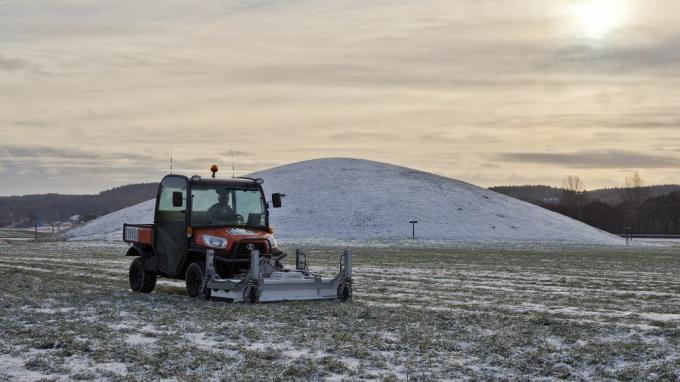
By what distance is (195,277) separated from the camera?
17969mm

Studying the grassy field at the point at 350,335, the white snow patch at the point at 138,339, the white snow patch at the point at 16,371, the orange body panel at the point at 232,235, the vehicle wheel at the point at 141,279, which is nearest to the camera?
the white snow patch at the point at 16,371

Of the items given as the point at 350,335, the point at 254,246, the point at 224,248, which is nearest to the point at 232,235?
the point at 224,248

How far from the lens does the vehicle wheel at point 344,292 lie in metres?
18.0

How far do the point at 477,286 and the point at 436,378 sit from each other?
Answer: 13.5 meters

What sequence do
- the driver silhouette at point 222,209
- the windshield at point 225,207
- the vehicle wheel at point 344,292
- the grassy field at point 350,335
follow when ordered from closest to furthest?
the grassy field at point 350,335 < the vehicle wheel at point 344,292 < the windshield at point 225,207 < the driver silhouette at point 222,209

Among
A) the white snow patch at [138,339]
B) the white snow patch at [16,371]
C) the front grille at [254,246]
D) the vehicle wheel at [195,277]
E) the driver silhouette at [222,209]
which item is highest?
the driver silhouette at [222,209]

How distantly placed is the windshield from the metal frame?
124 cm

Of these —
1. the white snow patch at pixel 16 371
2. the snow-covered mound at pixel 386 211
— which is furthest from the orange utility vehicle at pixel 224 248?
the snow-covered mound at pixel 386 211

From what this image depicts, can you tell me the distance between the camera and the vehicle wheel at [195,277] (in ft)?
58.2

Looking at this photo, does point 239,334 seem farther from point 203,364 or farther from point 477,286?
point 477,286

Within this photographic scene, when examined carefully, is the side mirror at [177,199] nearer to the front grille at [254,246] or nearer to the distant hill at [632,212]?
the front grille at [254,246]

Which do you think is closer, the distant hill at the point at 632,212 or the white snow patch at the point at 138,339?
the white snow patch at the point at 138,339

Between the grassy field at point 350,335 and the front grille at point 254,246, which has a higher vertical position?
the front grille at point 254,246

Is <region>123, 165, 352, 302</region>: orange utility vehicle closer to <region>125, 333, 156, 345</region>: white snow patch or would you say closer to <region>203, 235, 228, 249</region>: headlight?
<region>203, 235, 228, 249</region>: headlight
